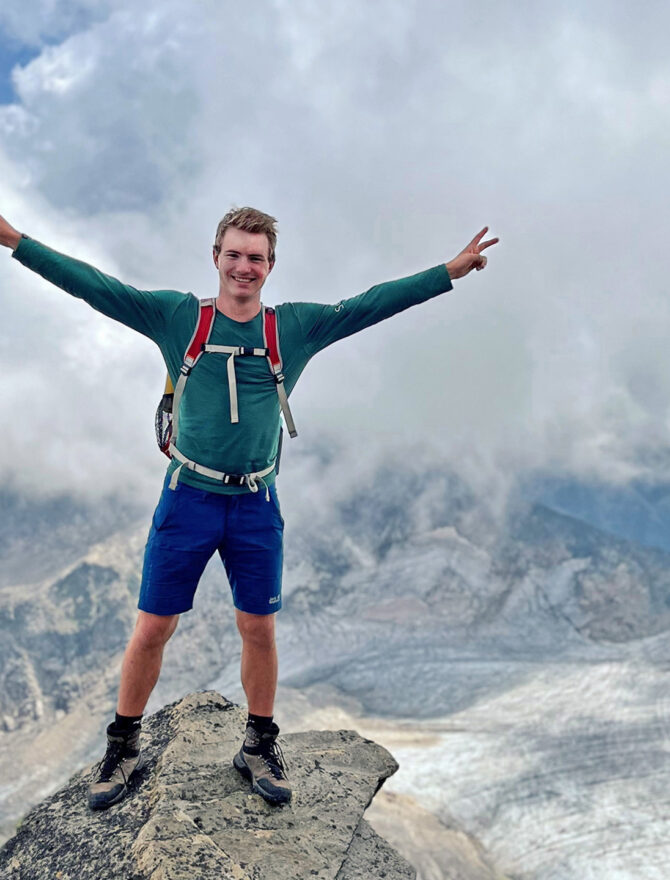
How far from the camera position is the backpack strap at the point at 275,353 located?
5395 mm

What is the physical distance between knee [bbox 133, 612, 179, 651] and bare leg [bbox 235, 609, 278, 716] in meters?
0.58

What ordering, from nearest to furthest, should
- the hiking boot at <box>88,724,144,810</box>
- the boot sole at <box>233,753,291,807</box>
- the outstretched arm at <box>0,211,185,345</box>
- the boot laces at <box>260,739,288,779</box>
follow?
the outstretched arm at <box>0,211,185,345</box>
the hiking boot at <box>88,724,144,810</box>
the boot sole at <box>233,753,291,807</box>
the boot laces at <box>260,739,288,779</box>

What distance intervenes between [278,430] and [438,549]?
5147cm

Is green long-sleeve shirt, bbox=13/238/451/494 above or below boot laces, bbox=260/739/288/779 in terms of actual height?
above

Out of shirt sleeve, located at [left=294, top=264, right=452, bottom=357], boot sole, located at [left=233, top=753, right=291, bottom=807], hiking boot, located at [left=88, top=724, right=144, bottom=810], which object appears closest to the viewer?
shirt sleeve, located at [left=294, top=264, right=452, bottom=357]

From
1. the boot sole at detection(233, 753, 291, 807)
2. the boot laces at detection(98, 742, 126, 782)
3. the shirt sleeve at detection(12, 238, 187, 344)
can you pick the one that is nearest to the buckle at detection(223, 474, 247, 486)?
the shirt sleeve at detection(12, 238, 187, 344)

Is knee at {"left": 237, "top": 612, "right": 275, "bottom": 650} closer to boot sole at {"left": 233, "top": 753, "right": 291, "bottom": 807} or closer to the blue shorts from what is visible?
the blue shorts

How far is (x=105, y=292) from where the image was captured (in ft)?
17.2

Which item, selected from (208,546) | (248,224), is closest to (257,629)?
(208,546)

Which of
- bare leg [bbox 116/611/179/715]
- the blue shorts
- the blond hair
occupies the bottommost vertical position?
bare leg [bbox 116/611/179/715]

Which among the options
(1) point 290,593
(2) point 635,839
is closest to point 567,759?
(2) point 635,839

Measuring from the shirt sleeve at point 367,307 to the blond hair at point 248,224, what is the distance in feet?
1.95

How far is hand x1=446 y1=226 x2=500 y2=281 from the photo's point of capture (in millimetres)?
5695

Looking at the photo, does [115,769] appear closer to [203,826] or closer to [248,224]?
[203,826]
